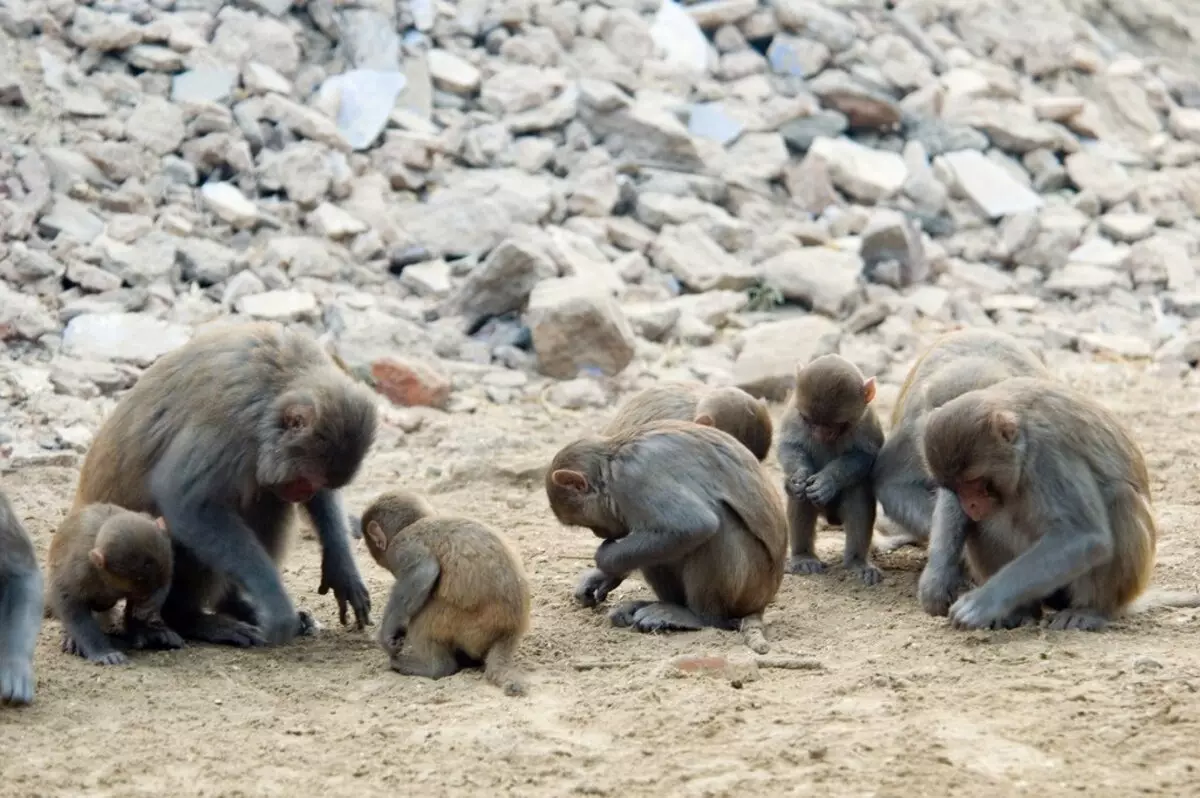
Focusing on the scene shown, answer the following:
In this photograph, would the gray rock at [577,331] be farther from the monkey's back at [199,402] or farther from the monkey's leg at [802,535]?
the monkey's back at [199,402]

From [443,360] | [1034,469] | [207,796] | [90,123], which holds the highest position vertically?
[1034,469]

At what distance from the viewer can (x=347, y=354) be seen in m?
12.4

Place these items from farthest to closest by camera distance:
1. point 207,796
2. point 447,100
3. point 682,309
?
point 447,100
point 682,309
point 207,796

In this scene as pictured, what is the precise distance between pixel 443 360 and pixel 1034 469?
21.4 ft

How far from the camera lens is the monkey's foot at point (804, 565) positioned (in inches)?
359

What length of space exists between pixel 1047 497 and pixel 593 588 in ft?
7.85

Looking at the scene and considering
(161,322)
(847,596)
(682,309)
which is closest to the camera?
(847,596)

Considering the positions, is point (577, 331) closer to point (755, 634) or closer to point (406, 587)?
point (755, 634)

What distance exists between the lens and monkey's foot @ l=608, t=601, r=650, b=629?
8055 millimetres

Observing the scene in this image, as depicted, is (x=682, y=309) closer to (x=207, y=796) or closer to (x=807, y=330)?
(x=807, y=330)

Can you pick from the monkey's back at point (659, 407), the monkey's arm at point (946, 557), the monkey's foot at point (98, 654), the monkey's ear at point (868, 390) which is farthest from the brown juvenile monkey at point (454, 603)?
the monkey's ear at point (868, 390)

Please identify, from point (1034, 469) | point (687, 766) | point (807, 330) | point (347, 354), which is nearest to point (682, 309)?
point (807, 330)

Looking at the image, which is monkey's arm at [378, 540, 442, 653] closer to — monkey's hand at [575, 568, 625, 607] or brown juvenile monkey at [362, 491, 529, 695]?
brown juvenile monkey at [362, 491, 529, 695]

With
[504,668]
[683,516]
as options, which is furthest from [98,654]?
[683,516]
